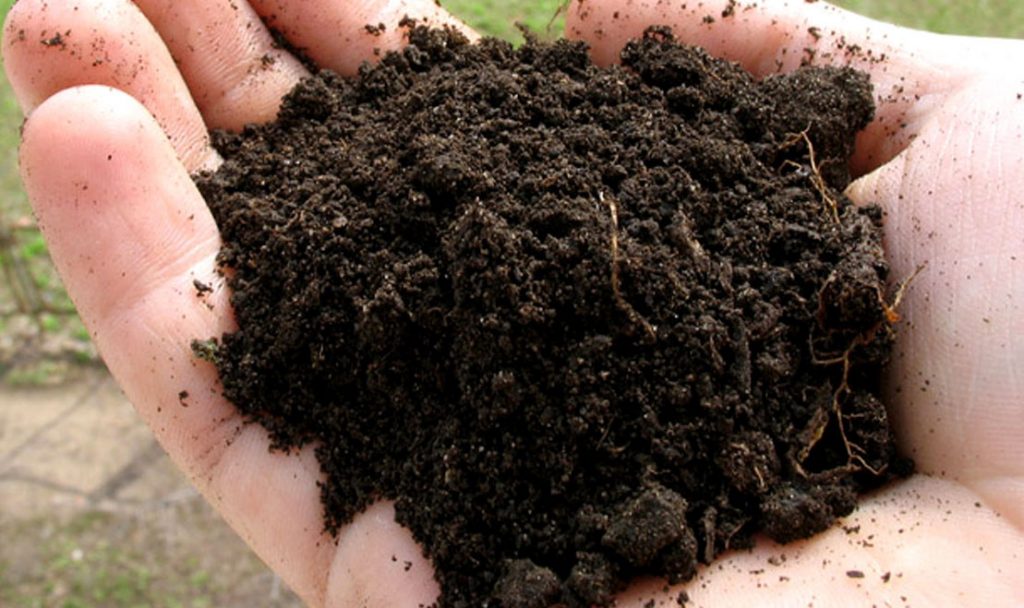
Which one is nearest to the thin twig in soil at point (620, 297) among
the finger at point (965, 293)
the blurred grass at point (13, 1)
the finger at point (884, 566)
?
the finger at point (884, 566)

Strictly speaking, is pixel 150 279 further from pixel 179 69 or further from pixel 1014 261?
pixel 1014 261

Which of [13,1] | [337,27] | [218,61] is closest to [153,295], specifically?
[218,61]

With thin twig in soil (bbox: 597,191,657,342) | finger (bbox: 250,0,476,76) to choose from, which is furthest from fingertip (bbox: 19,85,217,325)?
thin twig in soil (bbox: 597,191,657,342)

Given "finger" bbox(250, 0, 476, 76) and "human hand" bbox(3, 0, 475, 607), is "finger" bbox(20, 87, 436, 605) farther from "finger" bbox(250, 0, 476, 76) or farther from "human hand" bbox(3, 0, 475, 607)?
"finger" bbox(250, 0, 476, 76)

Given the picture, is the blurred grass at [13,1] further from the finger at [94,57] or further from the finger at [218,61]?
the finger at [94,57]

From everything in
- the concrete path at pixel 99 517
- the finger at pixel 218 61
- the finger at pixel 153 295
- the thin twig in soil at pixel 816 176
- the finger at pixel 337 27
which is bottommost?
the concrete path at pixel 99 517

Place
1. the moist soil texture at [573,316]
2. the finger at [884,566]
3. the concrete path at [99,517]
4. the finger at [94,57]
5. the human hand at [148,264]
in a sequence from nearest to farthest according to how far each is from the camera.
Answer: the finger at [884,566]
the moist soil texture at [573,316]
the human hand at [148,264]
the finger at [94,57]
the concrete path at [99,517]
